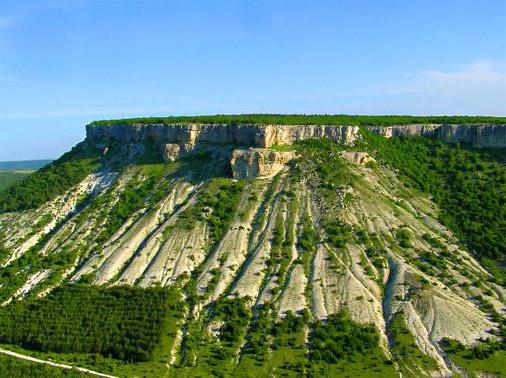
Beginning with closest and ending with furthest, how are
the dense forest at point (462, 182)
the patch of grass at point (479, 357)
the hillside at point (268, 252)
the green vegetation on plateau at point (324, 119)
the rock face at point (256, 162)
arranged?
the patch of grass at point (479, 357) < the hillside at point (268, 252) < the dense forest at point (462, 182) < the rock face at point (256, 162) < the green vegetation on plateau at point (324, 119)

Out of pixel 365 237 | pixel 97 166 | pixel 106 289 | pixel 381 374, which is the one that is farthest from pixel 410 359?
pixel 97 166

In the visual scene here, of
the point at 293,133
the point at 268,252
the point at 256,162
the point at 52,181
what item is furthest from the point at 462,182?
the point at 52,181

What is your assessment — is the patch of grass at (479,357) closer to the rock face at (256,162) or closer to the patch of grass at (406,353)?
the patch of grass at (406,353)

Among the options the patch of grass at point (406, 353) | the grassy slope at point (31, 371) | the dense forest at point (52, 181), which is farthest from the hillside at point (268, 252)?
the grassy slope at point (31, 371)

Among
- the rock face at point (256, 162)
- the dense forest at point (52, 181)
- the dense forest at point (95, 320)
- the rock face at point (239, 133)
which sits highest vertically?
the rock face at point (239, 133)

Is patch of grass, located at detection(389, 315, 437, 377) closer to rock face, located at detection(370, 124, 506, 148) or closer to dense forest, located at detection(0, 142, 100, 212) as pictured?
rock face, located at detection(370, 124, 506, 148)

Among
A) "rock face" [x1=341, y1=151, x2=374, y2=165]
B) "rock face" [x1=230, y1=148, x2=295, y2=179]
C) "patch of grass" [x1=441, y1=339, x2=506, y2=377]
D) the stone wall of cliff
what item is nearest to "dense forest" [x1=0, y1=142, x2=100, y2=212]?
the stone wall of cliff

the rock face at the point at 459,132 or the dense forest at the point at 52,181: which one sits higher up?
the rock face at the point at 459,132
